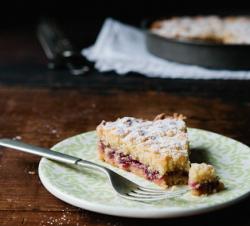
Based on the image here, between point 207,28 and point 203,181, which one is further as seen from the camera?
point 207,28

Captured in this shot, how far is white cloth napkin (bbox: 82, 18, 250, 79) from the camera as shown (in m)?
2.39

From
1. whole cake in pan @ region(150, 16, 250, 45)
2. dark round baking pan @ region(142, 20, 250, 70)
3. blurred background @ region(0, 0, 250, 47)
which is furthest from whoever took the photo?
blurred background @ region(0, 0, 250, 47)

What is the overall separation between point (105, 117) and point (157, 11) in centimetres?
182

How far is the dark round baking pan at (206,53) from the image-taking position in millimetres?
2328

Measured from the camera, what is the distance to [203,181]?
1221 mm

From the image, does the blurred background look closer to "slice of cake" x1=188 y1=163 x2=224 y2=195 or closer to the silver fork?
the silver fork

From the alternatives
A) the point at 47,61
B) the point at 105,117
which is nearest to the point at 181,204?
the point at 105,117

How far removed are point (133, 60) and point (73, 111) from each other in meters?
0.61

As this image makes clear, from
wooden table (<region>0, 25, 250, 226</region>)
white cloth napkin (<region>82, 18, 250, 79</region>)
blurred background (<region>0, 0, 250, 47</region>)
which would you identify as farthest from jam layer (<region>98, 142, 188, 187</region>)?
blurred background (<region>0, 0, 250, 47</region>)

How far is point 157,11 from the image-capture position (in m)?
3.62

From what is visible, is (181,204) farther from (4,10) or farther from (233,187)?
(4,10)

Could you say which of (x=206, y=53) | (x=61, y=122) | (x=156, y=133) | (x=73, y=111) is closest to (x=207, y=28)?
(x=206, y=53)

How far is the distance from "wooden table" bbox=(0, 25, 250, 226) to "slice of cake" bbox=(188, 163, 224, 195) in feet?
0.18

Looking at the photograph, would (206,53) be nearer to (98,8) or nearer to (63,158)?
(63,158)
